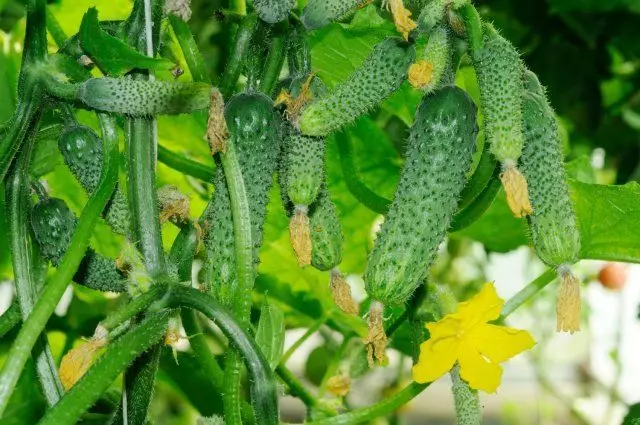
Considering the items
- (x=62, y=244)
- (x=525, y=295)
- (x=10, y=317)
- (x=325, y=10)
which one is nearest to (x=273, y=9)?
(x=325, y=10)

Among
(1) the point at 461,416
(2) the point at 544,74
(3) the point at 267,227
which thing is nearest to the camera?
(1) the point at 461,416

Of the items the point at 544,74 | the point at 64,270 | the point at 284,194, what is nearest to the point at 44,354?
the point at 64,270

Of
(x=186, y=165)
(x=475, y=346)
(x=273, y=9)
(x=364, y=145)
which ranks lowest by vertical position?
(x=475, y=346)

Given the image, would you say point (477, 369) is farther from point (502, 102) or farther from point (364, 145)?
point (364, 145)

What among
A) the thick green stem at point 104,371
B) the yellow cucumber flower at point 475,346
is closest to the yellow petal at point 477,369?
the yellow cucumber flower at point 475,346

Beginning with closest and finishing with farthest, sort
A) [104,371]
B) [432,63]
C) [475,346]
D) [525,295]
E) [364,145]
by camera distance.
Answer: [104,371], [432,63], [475,346], [525,295], [364,145]

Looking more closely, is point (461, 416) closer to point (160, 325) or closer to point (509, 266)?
point (160, 325)

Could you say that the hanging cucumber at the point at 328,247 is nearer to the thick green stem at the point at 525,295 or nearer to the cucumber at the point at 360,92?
the cucumber at the point at 360,92
